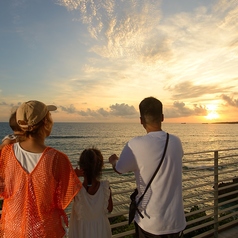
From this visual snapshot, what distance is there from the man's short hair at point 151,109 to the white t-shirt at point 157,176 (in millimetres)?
106

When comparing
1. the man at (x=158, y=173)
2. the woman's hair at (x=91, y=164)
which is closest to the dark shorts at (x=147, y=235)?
the man at (x=158, y=173)

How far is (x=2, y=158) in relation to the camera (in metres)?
1.71

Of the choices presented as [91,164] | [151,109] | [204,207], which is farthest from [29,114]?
[204,207]

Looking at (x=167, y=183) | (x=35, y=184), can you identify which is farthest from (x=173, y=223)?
(x=35, y=184)

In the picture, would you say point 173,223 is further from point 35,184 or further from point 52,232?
point 35,184

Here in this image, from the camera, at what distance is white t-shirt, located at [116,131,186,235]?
185 centimetres

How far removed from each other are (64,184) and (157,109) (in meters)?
A: 0.85

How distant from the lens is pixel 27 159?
1.66 metres

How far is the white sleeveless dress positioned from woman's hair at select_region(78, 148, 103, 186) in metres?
0.12

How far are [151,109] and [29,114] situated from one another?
2.82 ft

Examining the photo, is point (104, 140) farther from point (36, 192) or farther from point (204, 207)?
point (36, 192)

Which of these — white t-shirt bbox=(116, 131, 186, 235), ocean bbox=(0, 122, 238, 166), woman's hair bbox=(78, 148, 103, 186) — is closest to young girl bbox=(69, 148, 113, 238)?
woman's hair bbox=(78, 148, 103, 186)

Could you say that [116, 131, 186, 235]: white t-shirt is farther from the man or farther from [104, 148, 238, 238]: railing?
[104, 148, 238, 238]: railing

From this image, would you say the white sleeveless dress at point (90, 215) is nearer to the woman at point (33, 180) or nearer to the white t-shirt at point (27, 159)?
the woman at point (33, 180)
